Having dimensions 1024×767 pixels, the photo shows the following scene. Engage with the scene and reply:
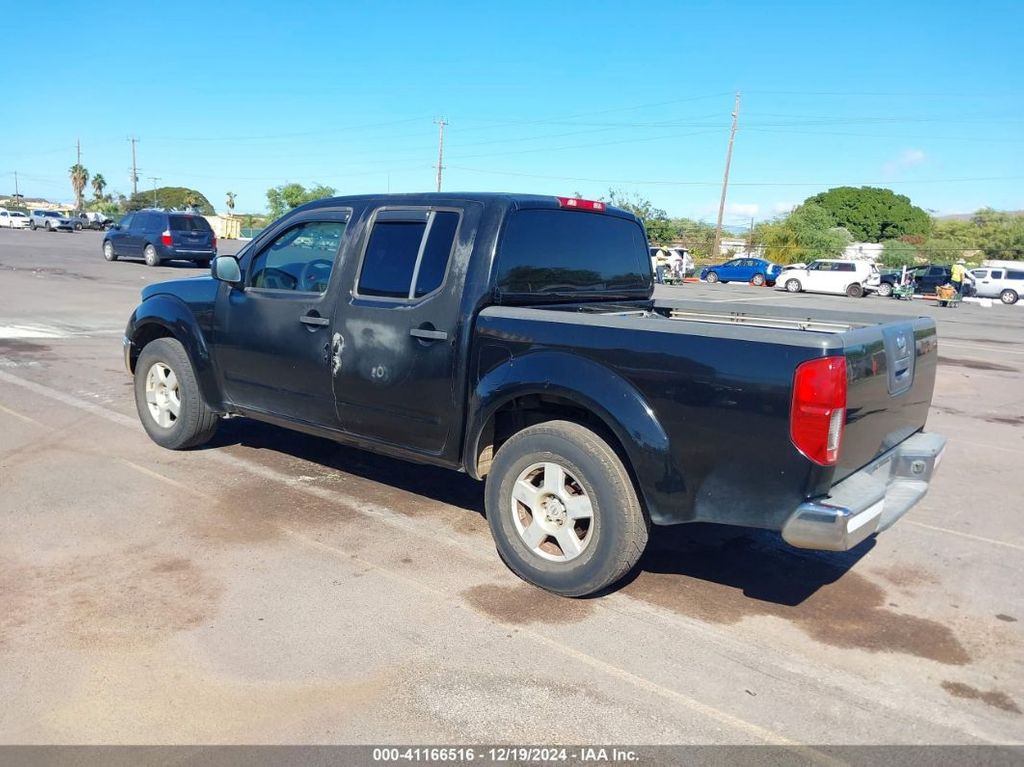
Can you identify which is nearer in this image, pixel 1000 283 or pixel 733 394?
pixel 733 394

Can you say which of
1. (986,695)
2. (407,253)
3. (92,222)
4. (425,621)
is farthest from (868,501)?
(92,222)

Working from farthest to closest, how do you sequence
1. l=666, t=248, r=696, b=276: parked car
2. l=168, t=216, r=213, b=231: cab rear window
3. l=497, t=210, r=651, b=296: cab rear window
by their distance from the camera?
l=666, t=248, r=696, b=276: parked car
l=168, t=216, r=213, b=231: cab rear window
l=497, t=210, r=651, b=296: cab rear window

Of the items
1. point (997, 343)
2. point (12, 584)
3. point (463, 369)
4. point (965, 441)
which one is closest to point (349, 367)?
point (463, 369)

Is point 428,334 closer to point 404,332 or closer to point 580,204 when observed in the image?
point 404,332

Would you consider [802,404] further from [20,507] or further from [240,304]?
[20,507]

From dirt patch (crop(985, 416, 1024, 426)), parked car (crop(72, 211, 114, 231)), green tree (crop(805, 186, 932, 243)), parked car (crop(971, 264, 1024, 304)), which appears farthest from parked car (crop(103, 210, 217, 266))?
green tree (crop(805, 186, 932, 243))

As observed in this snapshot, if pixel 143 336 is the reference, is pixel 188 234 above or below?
below

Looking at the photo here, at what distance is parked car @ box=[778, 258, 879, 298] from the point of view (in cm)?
3775

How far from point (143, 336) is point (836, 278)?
119 ft

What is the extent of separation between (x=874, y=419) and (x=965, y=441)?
16.1ft

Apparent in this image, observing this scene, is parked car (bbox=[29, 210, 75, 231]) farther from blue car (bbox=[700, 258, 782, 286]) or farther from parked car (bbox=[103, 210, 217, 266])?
blue car (bbox=[700, 258, 782, 286])

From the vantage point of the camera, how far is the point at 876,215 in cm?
8525

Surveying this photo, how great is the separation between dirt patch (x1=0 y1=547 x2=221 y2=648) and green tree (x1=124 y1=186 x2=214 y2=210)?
102784 mm

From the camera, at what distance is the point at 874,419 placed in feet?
12.7
